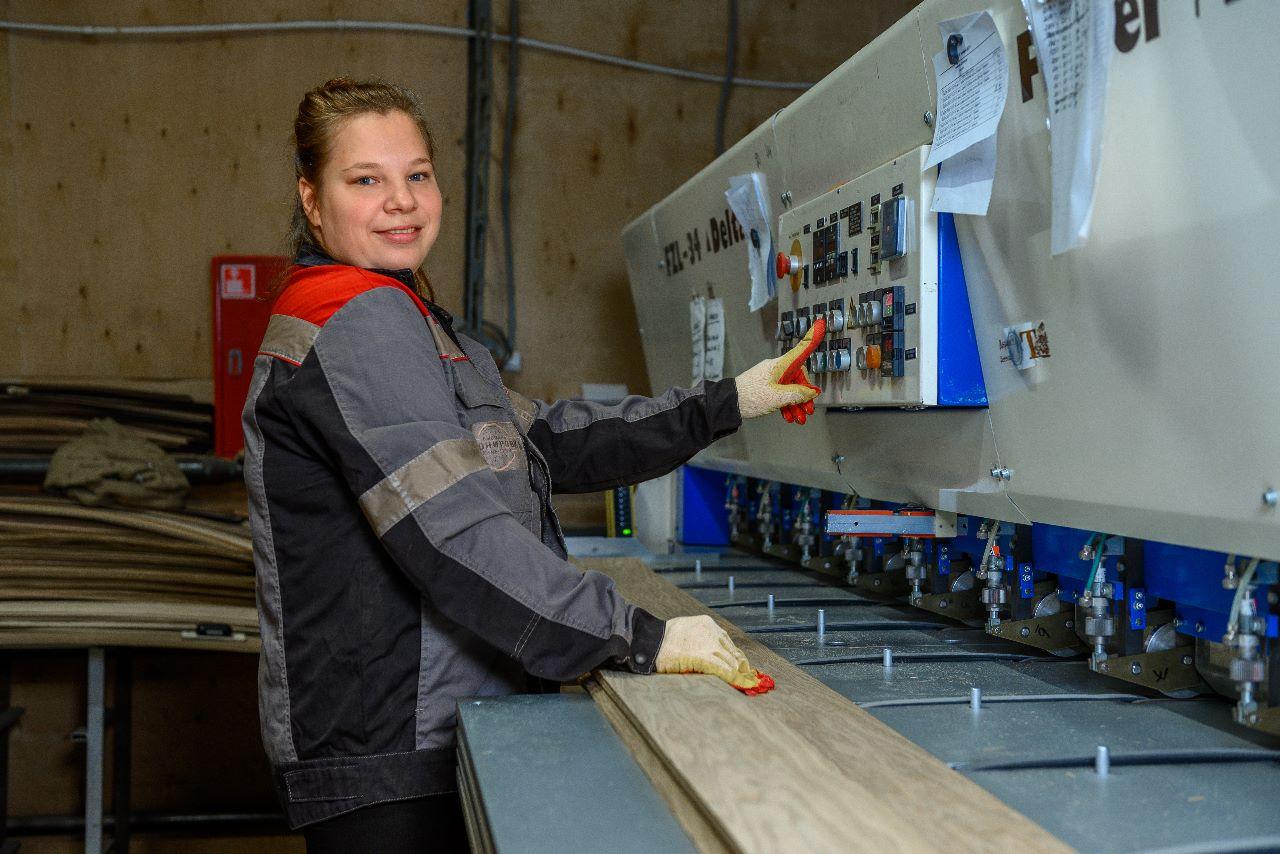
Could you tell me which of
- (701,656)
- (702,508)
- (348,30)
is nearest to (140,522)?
(702,508)

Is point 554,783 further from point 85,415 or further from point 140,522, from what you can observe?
point 85,415

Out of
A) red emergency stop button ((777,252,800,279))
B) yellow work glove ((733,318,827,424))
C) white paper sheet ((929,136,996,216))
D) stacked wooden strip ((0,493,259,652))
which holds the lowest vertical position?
stacked wooden strip ((0,493,259,652))

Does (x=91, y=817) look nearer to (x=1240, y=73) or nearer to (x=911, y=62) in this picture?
(x=911, y=62)

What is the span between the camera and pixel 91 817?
9.33ft

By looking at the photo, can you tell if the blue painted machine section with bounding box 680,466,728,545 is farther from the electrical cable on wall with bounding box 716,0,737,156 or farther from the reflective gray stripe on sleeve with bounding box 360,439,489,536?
the reflective gray stripe on sleeve with bounding box 360,439,489,536

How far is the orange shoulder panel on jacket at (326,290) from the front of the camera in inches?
52.6

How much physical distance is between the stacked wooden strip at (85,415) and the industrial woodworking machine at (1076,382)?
1.83 m

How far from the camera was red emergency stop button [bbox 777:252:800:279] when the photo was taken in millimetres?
1943

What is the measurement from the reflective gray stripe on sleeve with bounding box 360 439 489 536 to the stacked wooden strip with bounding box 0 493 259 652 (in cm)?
166

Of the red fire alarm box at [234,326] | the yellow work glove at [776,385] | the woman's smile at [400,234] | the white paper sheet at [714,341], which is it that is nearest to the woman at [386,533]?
the woman's smile at [400,234]

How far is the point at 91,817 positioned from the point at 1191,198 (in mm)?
2881

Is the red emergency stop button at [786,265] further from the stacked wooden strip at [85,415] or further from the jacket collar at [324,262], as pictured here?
the stacked wooden strip at [85,415]

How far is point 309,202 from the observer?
1516 mm

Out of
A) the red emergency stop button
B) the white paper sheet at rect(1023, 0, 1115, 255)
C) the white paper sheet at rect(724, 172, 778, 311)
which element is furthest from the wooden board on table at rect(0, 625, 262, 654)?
the white paper sheet at rect(1023, 0, 1115, 255)
